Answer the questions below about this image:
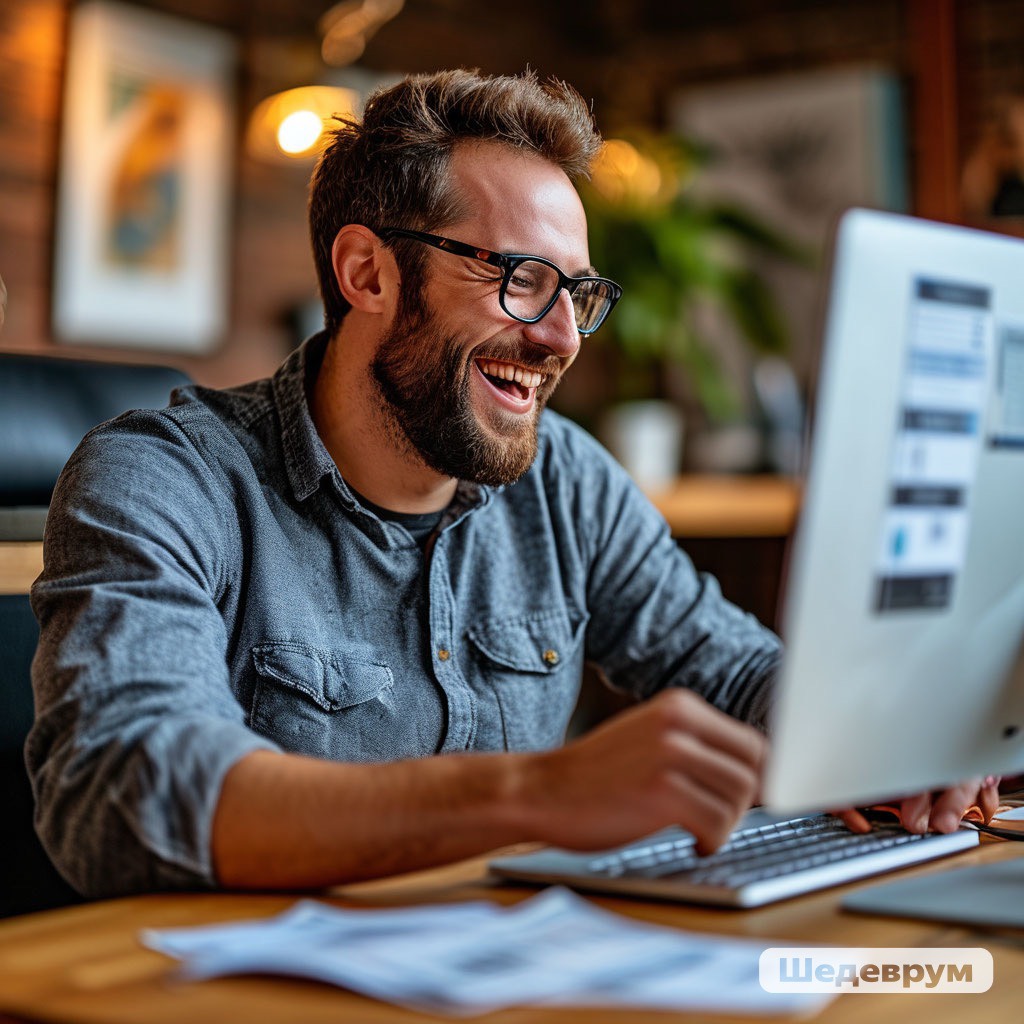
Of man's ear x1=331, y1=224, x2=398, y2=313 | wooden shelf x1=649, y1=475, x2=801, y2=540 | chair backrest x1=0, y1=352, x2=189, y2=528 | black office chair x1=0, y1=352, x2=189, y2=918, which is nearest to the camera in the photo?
black office chair x1=0, y1=352, x2=189, y2=918

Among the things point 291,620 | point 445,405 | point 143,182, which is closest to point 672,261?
point 143,182

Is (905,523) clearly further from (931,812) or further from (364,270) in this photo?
(364,270)

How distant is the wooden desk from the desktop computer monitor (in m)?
0.10

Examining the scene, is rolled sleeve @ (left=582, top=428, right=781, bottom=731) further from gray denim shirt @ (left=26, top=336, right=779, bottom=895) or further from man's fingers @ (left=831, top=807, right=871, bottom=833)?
man's fingers @ (left=831, top=807, right=871, bottom=833)

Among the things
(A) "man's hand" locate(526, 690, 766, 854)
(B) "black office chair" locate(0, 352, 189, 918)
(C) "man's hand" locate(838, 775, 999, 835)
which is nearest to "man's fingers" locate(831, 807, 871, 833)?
(C) "man's hand" locate(838, 775, 999, 835)

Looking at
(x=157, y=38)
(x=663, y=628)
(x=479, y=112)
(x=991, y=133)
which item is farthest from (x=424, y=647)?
(x=991, y=133)

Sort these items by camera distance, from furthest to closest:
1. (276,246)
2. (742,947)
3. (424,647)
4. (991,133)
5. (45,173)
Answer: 1. (991,133)
2. (276,246)
3. (45,173)
4. (424,647)
5. (742,947)

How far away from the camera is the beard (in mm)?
1456

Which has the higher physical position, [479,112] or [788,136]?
[788,136]

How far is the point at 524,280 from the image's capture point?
1.45 meters

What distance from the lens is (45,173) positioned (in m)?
3.05

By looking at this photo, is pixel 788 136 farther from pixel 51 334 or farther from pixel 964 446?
pixel 964 446

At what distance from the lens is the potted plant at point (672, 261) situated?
3688mm

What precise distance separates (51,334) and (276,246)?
72 centimetres
